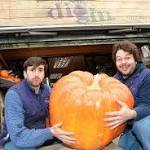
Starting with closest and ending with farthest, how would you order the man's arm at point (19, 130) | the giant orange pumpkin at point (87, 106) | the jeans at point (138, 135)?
the giant orange pumpkin at point (87, 106) → the man's arm at point (19, 130) → the jeans at point (138, 135)

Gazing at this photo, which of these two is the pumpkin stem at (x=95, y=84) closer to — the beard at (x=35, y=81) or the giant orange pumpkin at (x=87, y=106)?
the giant orange pumpkin at (x=87, y=106)

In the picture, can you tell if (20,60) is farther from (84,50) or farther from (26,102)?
(26,102)

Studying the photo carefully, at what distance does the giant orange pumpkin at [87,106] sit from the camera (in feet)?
12.5

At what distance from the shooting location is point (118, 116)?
383 centimetres

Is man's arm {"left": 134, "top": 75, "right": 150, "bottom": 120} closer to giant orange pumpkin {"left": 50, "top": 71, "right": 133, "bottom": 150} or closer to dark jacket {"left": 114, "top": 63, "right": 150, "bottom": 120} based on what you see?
dark jacket {"left": 114, "top": 63, "right": 150, "bottom": 120}

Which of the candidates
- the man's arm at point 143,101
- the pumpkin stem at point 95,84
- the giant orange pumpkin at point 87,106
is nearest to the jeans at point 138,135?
the man's arm at point 143,101

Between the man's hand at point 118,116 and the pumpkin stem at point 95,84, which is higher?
the pumpkin stem at point 95,84

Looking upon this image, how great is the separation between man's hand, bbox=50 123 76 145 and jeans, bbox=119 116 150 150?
58 centimetres

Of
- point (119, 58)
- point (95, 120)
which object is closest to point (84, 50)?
point (119, 58)

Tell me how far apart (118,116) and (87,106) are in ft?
0.87

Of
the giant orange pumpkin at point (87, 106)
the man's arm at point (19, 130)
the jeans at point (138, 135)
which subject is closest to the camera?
the giant orange pumpkin at point (87, 106)

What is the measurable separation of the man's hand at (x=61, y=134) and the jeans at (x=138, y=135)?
1.90 ft

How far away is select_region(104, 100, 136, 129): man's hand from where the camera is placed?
382cm

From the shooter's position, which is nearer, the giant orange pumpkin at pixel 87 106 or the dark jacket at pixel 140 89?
the giant orange pumpkin at pixel 87 106
